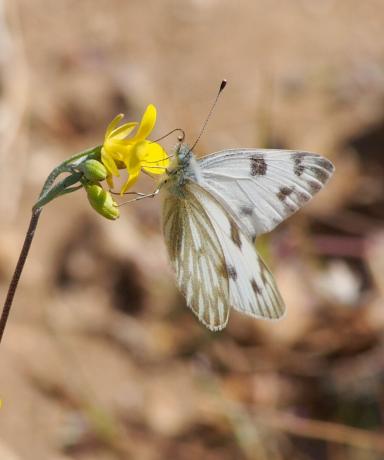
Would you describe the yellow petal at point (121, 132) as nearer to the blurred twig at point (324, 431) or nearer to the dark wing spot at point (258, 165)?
the dark wing spot at point (258, 165)

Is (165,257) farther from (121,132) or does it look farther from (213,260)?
(121,132)

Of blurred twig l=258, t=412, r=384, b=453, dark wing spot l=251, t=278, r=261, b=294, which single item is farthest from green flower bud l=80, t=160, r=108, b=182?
blurred twig l=258, t=412, r=384, b=453

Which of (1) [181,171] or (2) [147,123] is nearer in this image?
(2) [147,123]

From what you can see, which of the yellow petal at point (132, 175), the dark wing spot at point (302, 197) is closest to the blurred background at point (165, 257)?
the dark wing spot at point (302, 197)

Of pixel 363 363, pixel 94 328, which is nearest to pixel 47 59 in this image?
pixel 94 328

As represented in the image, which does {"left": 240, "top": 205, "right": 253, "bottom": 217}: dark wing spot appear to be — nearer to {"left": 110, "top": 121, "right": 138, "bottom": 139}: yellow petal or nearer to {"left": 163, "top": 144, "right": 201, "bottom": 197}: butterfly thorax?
{"left": 163, "top": 144, "right": 201, "bottom": 197}: butterfly thorax

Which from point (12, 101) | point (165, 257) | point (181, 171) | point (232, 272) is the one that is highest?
point (12, 101)

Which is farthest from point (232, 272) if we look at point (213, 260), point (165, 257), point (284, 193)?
point (165, 257)

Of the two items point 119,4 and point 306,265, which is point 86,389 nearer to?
point 306,265
